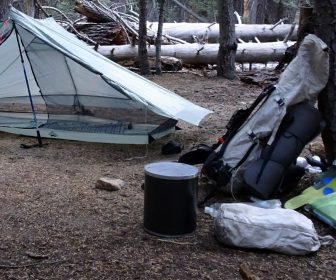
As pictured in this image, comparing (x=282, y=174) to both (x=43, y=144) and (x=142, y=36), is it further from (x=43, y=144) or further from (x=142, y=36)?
(x=142, y=36)

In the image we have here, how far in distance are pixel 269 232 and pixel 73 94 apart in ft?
13.3

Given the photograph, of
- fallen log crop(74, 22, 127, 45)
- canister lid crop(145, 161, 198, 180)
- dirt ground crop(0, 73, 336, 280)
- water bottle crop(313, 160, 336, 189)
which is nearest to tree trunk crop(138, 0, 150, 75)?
fallen log crop(74, 22, 127, 45)

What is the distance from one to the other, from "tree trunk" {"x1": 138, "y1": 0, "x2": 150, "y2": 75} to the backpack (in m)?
6.11

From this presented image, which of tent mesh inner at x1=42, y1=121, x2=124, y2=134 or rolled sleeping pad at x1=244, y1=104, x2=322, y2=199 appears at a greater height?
rolled sleeping pad at x1=244, y1=104, x2=322, y2=199

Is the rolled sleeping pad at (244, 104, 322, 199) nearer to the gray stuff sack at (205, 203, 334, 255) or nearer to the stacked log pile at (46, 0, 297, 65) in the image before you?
the gray stuff sack at (205, 203, 334, 255)

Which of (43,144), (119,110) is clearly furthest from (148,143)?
(43,144)

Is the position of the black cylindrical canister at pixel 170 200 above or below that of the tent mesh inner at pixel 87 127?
above

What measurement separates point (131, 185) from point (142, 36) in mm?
6049

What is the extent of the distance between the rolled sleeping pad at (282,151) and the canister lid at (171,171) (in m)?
0.53

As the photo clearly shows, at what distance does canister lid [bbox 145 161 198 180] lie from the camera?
2.75 metres

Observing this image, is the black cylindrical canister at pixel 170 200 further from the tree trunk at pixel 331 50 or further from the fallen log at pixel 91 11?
the fallen log at pixel 91 11

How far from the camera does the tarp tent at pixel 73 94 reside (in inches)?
201

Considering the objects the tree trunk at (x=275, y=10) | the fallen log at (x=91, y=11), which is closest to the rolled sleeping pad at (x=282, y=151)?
the fallen log at (x=91, y=11)

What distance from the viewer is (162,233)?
2.86m
